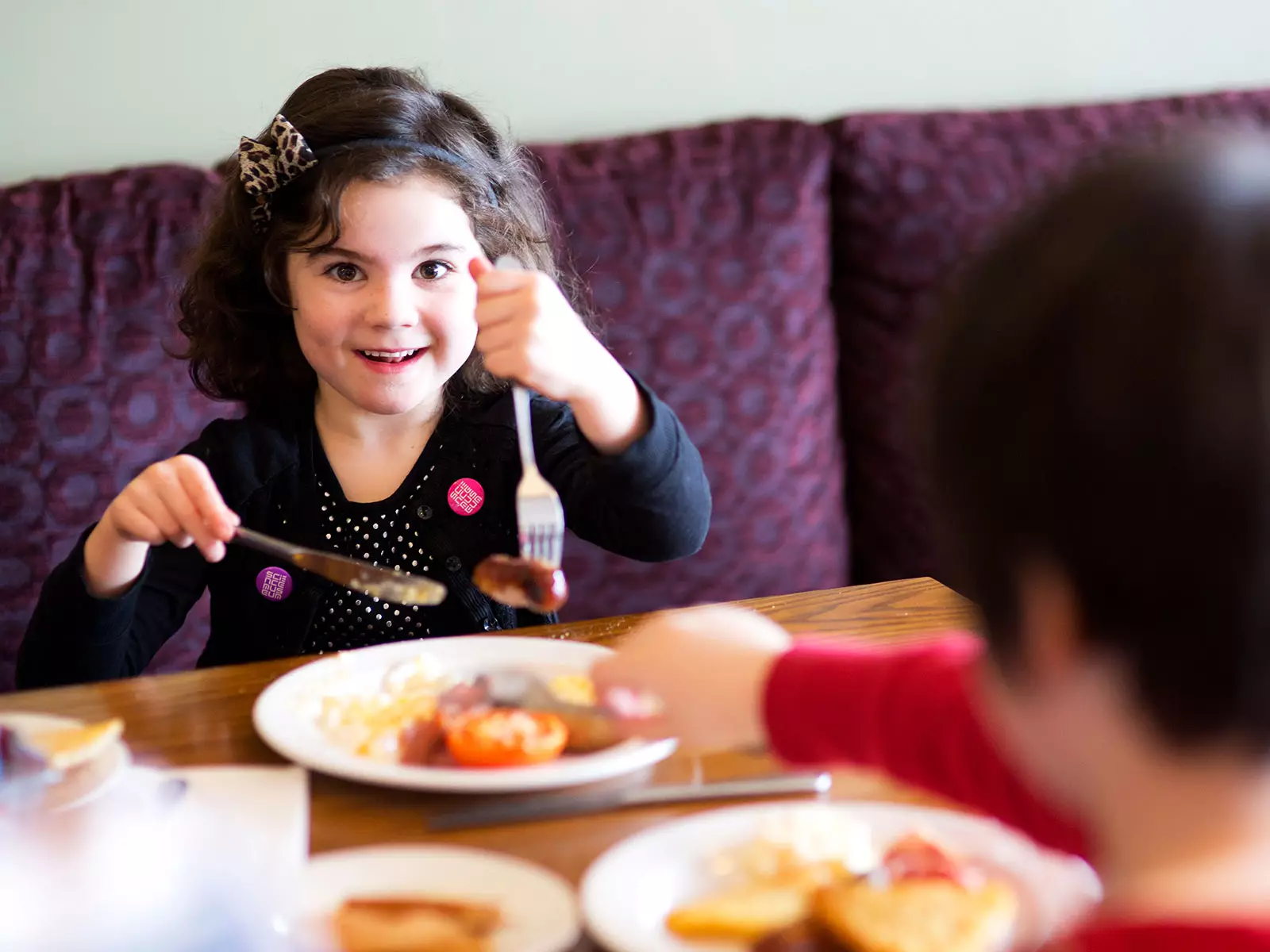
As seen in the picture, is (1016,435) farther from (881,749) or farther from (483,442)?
(483,442)

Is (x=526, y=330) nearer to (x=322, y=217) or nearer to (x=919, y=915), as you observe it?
(x=322, y=217)

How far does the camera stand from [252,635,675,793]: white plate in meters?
0.75

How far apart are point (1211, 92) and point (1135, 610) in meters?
2.07

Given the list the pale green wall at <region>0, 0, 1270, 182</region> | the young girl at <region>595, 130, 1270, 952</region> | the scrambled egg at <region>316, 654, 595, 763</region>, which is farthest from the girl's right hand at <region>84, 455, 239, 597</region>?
the pale green wall at <region>0, 0, 1270, 182</region>

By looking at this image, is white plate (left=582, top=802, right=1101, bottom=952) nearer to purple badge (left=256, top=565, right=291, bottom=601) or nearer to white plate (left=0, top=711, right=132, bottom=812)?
white plate (left=0, top=711, right=132, bottom=812)

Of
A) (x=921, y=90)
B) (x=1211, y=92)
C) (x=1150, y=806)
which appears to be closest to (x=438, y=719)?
(x=1150, y=806)

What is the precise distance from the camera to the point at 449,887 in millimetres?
633

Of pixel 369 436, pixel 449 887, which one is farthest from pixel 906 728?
pixel 369 436

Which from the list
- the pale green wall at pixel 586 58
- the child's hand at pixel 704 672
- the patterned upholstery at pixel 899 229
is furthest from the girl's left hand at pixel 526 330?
the pale green wall at pixel 586 58

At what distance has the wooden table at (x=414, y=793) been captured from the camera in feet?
2.32

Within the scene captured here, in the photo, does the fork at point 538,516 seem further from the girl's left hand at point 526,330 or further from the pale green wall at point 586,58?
the pale green wall at point 586,58

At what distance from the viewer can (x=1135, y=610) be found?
382mm

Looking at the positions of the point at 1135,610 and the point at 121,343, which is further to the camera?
the point at 121,343

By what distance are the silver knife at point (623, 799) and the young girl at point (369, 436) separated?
17.8 inches
